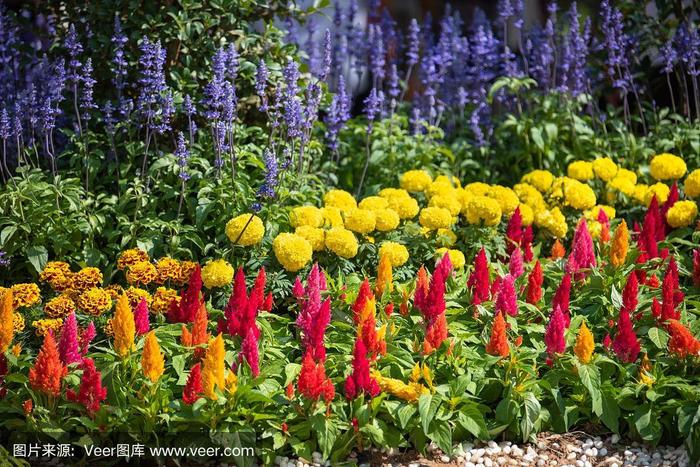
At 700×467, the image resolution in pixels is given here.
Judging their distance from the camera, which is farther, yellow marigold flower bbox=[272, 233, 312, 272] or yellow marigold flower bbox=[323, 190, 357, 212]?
yellow marigold flower bbox=[323, 190, 357, 212]

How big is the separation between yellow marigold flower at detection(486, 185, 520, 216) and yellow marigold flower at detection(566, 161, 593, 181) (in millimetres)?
715

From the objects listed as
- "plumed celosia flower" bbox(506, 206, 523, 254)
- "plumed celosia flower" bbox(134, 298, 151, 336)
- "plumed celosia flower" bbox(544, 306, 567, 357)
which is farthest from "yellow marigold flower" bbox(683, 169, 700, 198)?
"plumed celosia flower" bbox(134, 298, 151, 336)

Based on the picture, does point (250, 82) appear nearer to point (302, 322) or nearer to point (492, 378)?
point (302, 322)

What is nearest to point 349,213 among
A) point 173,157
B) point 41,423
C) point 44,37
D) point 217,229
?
point 217,229

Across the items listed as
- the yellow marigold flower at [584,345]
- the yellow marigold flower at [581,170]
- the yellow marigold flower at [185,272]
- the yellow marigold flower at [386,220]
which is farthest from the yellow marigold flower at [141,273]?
the yellow marigold flower at [581,170]

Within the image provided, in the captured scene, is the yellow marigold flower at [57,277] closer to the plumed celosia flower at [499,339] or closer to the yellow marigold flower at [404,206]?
the yellow marigold flower at [404,206]

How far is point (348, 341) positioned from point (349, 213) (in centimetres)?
98

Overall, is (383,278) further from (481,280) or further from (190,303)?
(190,303)

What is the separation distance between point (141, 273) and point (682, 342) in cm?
252

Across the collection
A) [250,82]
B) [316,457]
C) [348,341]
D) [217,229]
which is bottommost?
[316,457]

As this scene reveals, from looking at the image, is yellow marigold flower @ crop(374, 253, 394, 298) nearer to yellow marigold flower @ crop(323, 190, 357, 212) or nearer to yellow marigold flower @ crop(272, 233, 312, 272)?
yellow marigold flower @ crop(272, 233, 312, 272)

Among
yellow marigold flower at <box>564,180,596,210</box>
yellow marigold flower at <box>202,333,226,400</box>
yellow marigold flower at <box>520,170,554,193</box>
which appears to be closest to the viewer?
yellow marigold flower at <box>202,333,226,400</box>

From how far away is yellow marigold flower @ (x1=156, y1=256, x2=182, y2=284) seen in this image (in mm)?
4586

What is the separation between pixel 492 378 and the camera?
4.09 m
